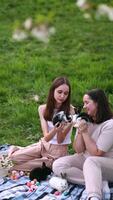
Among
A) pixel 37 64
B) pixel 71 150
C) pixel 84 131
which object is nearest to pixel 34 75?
pixel 37 64

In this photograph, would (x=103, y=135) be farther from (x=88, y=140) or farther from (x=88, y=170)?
(x=88, y=170)

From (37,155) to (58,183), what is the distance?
2.23ft

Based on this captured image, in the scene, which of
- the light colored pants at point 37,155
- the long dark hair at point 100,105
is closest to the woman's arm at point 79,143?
the long dark hair at point 100,105

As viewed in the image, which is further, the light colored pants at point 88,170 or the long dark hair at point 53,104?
the long dark hair at point 53,104

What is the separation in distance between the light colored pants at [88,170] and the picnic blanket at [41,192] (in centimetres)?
10

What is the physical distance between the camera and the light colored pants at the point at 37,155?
512 centimetres

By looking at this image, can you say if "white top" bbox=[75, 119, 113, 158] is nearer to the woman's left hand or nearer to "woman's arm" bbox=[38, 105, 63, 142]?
the woman's left hand

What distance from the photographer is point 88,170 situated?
444cm

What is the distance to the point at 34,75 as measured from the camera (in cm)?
838

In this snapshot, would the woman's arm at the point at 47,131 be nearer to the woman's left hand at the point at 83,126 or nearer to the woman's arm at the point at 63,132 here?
the woman's arm at the point at 63,132

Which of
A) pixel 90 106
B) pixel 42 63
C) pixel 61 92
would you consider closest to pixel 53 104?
pixel 61 92

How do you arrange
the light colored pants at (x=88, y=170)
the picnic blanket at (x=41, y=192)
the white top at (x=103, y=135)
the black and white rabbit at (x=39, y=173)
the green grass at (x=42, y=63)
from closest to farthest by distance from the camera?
the light colored pants at (x=88, y=170) < the picnic blanket at (x=41, y=192) < the white top at (x=103, y=135) < the black and white rabbit at (x=39, y=173) < the green grass at (x=42, y=63)

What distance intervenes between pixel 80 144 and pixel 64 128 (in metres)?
0.37

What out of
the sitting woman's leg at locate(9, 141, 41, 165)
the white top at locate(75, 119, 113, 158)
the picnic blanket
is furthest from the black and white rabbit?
the white top at locate(75, 119, 113, 158)
